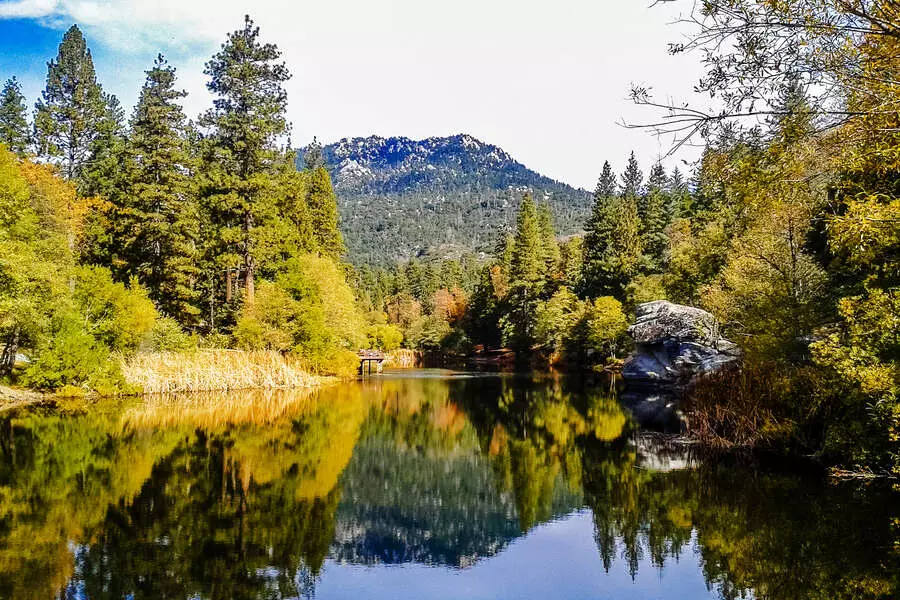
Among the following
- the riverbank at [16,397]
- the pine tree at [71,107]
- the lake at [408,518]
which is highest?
the pine tree at [71,107]

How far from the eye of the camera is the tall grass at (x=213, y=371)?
2627 cm

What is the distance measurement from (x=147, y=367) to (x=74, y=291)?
4.12 meters

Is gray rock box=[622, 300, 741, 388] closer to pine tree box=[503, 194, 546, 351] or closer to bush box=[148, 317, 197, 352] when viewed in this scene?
bush box=[148, 317, 197, 352]

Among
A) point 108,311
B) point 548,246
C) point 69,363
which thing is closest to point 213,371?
point 108,311

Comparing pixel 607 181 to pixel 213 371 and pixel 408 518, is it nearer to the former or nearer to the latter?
pixel 213 371

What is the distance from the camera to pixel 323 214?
49062mm

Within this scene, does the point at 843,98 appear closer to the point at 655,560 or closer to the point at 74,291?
the point at 655,560

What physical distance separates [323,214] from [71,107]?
1909 cm

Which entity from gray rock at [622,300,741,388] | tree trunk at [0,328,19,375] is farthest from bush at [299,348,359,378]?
gray rock at [622,300,741,388]

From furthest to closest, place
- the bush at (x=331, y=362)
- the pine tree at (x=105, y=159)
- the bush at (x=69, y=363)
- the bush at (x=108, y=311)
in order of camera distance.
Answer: the pine tree at (x=105, y=159), the bush at (x=331, y=362), the bush at (x=108, y=311), the bush at (x=69, y=363)

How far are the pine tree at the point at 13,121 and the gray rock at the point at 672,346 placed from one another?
4180 cm

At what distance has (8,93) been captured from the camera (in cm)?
4525

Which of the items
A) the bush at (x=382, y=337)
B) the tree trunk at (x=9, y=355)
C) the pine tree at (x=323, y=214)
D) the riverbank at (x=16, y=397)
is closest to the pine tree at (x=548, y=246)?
the bush at (x=382, y=337)

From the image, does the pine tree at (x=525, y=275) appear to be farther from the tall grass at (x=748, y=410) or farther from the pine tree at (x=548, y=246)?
the tall grass at (x=748, y=410)
